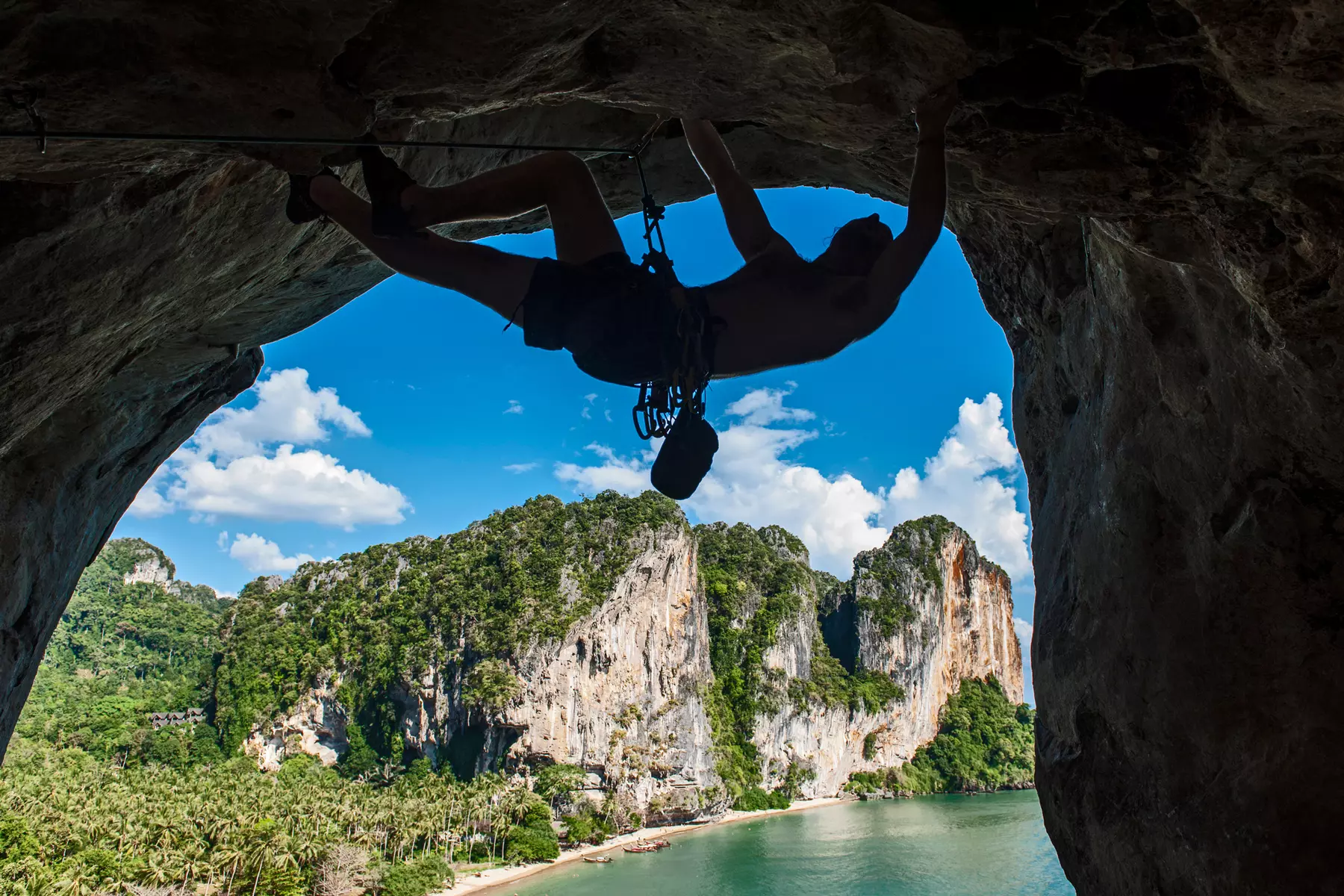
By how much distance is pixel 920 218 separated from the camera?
2.25 meters

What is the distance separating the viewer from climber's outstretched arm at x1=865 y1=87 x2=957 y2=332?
81.9 inches

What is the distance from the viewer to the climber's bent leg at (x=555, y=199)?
216cm

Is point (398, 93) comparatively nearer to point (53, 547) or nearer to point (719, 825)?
point (53, 547)

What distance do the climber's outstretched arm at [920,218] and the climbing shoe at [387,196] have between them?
4.55 ft

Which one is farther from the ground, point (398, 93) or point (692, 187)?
point (692, 187)

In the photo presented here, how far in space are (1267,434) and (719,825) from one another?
154ft

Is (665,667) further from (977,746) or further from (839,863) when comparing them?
(977,746)

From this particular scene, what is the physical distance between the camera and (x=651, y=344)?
2217mm

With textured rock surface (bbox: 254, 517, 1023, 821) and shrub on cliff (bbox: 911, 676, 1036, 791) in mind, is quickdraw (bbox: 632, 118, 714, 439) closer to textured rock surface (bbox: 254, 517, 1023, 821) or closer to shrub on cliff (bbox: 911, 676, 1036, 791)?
textured rock surface (bbox: 254, 517, 1023, 821)

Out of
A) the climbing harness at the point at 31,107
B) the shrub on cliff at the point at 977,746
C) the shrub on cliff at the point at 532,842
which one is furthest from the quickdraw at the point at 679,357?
the shrub on cliff at the point at 977,746

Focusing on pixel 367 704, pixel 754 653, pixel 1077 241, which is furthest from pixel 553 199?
pixel 754 653

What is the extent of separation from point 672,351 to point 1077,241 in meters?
2.32

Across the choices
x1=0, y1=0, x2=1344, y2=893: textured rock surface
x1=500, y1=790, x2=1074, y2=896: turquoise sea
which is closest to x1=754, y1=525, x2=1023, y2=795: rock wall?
x1=500, y1=790, x2=1074, y2=896: turquoise sea

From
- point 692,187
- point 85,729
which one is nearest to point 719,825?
point 85,729
